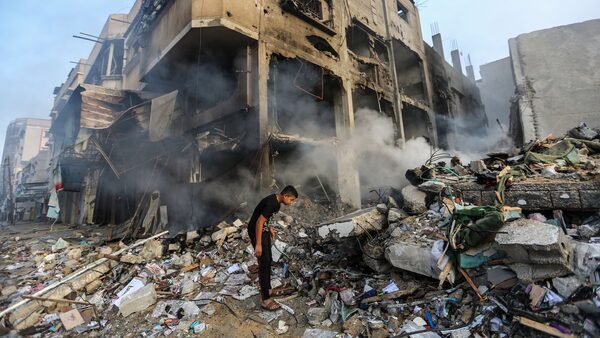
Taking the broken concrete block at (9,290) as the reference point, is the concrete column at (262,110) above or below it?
above

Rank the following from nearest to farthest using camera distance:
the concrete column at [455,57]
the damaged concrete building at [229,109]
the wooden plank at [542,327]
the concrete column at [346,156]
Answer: the wooden plank at [542,327] → the damaged concrete building at [229,109] → the concrete column at [346,156] → the concrete column at [455,57]

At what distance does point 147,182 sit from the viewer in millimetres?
9281

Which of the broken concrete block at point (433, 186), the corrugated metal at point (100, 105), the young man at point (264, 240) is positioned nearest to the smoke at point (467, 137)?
the broken concrete block at point (433, 186)

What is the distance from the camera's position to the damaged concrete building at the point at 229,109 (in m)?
7.57

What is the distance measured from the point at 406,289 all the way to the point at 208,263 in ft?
11.9

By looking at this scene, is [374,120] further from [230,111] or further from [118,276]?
[118,276]

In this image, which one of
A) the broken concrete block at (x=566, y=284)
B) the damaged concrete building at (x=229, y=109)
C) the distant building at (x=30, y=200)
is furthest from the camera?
the distant building at (x=30, y=200)

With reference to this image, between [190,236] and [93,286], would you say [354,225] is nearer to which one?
[190,236]

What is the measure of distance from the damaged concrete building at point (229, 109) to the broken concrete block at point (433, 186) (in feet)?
12.7

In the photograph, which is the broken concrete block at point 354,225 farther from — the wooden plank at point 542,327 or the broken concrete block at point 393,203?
the wooden plank at point 542,327

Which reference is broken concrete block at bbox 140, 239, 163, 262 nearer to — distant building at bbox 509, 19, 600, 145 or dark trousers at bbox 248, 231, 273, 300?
dark trousers at bbox 248, 231, 273, 300

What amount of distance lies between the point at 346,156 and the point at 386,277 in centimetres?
612

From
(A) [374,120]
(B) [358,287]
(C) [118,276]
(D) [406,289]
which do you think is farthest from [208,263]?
(A) [374,120]

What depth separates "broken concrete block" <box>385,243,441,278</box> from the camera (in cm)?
320
